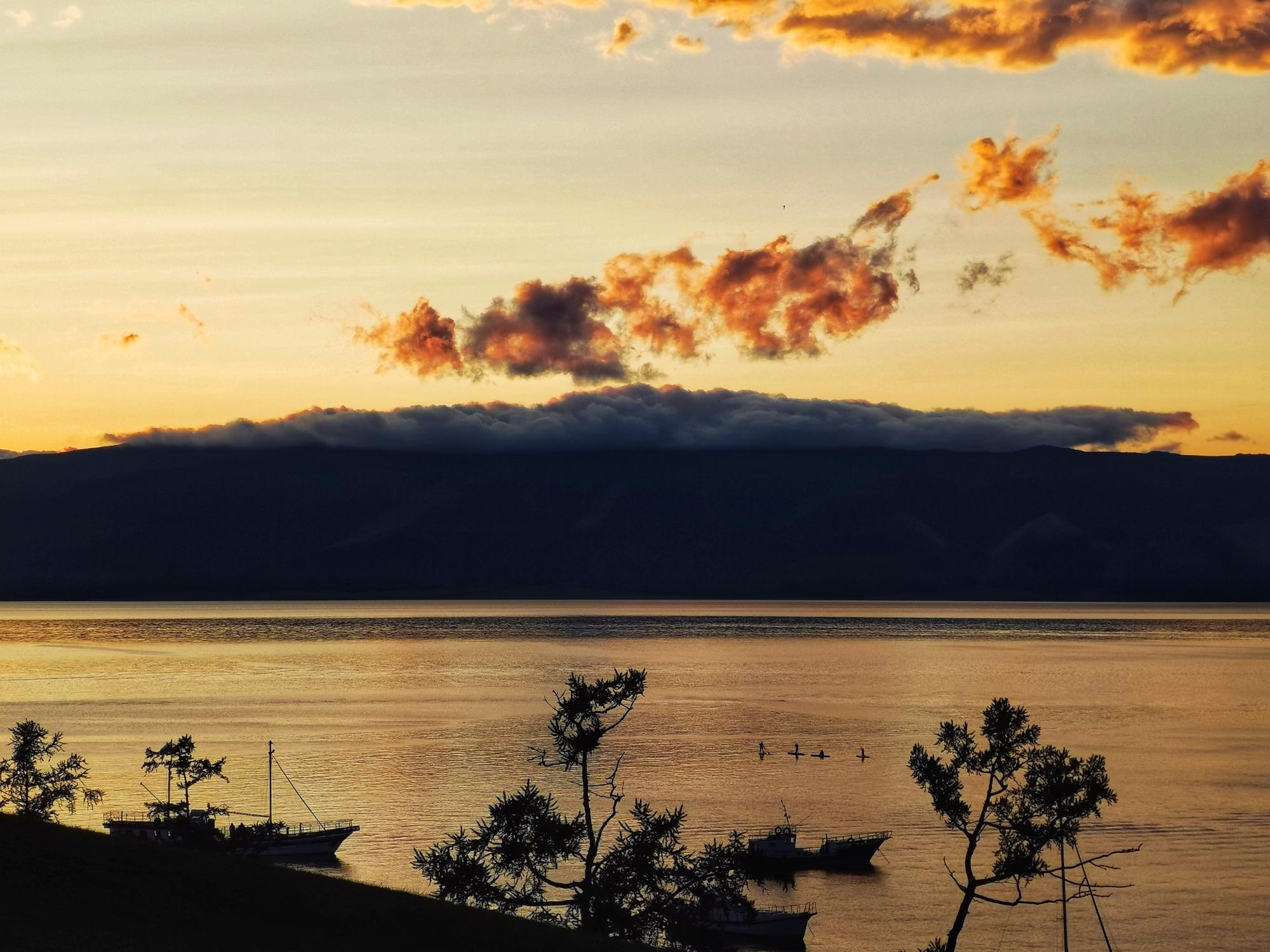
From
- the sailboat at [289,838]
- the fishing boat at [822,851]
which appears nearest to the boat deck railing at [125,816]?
the sailboat at [289,838]

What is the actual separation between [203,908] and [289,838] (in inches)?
2331

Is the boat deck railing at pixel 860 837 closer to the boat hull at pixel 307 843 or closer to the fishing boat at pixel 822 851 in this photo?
the fishing boat at pixel 822 851

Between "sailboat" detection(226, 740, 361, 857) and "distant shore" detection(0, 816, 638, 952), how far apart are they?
41.8 m

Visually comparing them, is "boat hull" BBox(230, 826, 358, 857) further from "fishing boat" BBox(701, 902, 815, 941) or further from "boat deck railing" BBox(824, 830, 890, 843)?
"boat deck railing" BBox(824, 830, 890, 843)

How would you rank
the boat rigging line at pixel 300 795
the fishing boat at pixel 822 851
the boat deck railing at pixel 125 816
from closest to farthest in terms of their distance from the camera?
the fishing boat at pixel 822 851 → the boat deck railing at pixel 125 816 → the boat rigging line at pixel 300 795

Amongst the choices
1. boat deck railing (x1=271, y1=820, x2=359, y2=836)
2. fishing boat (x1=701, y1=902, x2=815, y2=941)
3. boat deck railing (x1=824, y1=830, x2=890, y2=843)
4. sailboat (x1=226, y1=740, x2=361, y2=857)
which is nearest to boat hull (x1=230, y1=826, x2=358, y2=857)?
sailboat (x1=226, y1=740, x2=361, y2=857)

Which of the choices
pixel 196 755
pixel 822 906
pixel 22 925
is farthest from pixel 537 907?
pixel 196 755

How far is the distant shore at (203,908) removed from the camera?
4144 cm

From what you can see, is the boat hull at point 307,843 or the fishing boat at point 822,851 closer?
the boat hull at point 307,843

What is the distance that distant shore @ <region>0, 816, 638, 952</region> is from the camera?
41438mm

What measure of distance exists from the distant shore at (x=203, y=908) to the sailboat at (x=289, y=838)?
41830 mm

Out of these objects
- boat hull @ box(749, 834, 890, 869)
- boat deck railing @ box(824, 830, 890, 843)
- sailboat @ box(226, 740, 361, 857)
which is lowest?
boat hull @ box(749, 834, 890, 869)

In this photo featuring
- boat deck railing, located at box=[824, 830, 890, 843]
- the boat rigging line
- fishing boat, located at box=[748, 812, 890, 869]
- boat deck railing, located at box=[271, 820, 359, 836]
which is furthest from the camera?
the boat rigging line

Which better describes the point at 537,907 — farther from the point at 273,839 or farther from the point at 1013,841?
the point at 1013,841
